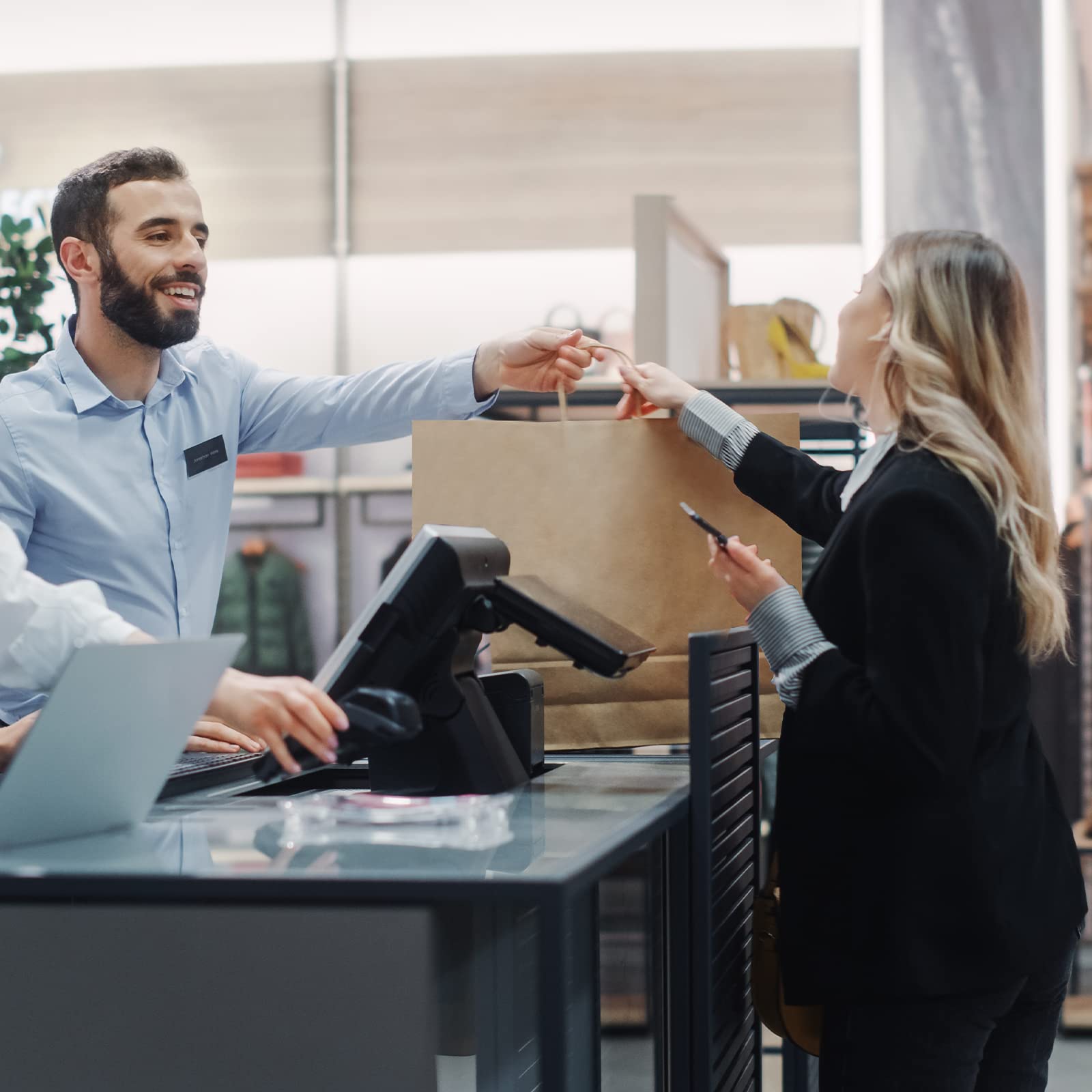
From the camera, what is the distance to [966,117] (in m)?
4.33

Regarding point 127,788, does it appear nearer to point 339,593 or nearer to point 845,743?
point 845,743

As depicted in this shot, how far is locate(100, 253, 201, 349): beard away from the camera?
6.38 ft

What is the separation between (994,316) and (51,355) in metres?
1.31

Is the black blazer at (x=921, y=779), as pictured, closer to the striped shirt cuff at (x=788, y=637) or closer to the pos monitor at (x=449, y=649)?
the striped shirt cuff at (x=788, y=637)

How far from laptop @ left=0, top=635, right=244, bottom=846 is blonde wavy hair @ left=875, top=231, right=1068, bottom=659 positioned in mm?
716

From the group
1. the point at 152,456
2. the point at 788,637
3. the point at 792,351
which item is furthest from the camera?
the point at 792,351

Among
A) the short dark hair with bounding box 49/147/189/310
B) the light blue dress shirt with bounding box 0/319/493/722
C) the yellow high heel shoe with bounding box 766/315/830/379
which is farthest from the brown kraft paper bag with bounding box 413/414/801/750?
the yellow high heel shoe with bounding box 766/315/830/379

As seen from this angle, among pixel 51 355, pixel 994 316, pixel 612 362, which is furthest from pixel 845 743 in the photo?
pixel 612 362

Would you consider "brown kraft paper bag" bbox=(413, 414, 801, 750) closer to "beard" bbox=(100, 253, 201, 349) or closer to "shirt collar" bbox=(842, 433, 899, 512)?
"shirt collar" bbox=(842, 433, 899, 512)

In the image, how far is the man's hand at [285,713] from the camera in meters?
1.13

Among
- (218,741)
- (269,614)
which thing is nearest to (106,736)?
(218,741)

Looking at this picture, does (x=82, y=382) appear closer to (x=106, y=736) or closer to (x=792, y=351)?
(x=106, y=736)

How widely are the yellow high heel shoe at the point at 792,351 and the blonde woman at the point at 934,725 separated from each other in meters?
1.21

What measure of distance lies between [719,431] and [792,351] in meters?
1.14
